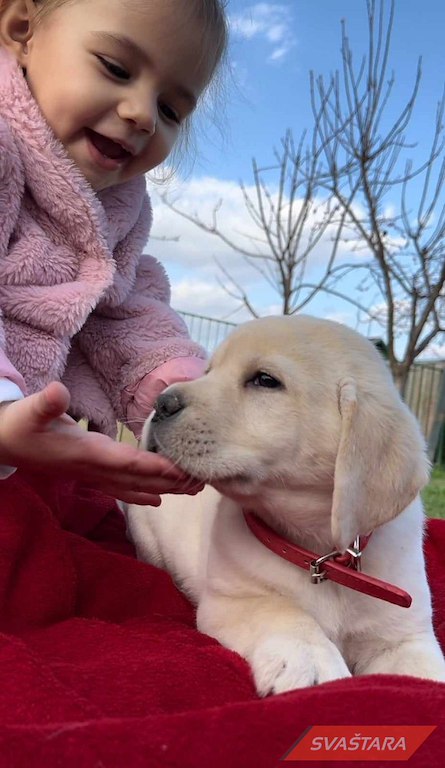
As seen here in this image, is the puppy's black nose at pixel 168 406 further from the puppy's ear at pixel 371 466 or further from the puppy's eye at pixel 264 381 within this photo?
the puppy's ear at pixel 371 466

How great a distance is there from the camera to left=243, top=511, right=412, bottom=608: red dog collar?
1310mm

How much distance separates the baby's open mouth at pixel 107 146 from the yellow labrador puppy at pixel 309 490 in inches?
26.6

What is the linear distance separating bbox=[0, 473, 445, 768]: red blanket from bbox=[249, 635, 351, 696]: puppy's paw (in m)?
0.03

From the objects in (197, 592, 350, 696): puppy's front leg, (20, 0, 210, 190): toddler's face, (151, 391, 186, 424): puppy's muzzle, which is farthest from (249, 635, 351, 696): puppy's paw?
(20, 0, 210, 190): toddler's face

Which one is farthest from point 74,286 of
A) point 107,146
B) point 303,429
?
point 303,429

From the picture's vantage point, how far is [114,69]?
67.1 inches

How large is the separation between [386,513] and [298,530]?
0.21 m

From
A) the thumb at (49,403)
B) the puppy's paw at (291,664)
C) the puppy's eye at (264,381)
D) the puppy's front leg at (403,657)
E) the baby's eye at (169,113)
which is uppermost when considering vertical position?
the baby's eye at (169,113)

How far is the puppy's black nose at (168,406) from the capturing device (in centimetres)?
140

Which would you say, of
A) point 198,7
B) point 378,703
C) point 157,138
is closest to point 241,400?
point 378,703

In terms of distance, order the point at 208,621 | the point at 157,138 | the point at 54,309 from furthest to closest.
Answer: the point at 157,138, the point at 54,309, the point at 208,621

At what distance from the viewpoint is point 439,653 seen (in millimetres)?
1376

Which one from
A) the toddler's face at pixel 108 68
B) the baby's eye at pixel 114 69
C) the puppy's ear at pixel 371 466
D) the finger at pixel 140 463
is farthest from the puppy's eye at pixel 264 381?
the baby's eye at pixel 114 69

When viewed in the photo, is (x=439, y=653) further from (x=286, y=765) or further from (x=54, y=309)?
(x=54, y=309)
